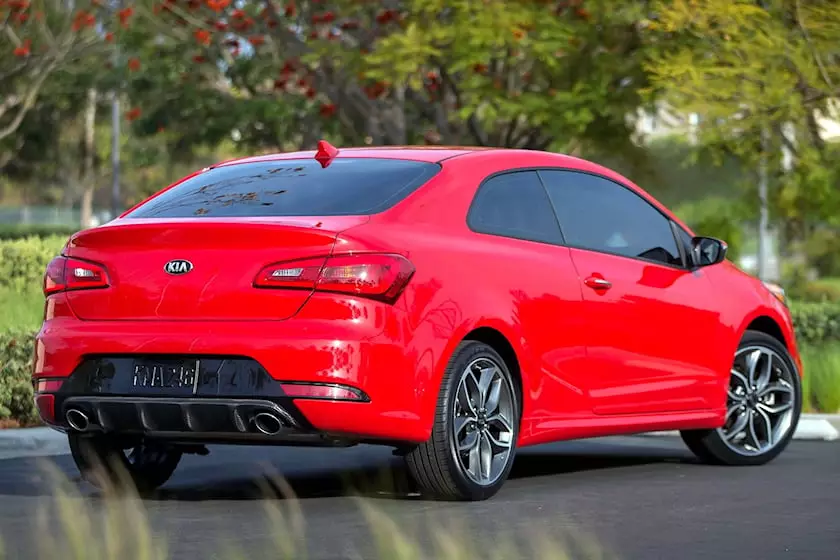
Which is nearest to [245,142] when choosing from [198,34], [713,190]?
[198,34]

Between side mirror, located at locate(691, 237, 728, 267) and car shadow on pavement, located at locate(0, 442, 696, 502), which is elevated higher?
side mirror, located at locate(691, 237, 728, 267)

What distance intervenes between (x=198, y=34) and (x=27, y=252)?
8411 mm

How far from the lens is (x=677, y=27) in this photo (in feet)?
65.6

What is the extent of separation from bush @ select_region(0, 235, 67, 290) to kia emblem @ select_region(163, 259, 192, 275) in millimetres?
10275

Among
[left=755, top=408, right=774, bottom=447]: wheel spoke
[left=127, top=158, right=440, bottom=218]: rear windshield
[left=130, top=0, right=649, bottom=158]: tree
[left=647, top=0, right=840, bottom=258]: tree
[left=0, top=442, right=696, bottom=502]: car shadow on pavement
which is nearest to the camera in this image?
[left=127, top=158, right=440, bottom=218]: rear windshield

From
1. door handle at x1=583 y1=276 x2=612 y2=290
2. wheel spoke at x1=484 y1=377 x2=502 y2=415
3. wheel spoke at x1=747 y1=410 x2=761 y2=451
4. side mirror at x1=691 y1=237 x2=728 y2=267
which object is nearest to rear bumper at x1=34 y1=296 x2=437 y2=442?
wheel spoke at x1=484 y1=377 x2=502 y2=415

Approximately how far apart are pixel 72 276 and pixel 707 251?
3.66m

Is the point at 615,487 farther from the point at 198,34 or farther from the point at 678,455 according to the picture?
the point at 198,34

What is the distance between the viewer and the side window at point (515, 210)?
29.9 ft

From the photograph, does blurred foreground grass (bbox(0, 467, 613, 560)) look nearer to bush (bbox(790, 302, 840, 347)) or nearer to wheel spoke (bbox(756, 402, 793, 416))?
wheel spoke (bbox(756, 402, 793, 416))

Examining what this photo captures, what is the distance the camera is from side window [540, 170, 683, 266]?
9.81 m

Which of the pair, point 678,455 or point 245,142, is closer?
point 678,455

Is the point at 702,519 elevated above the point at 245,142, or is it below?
above

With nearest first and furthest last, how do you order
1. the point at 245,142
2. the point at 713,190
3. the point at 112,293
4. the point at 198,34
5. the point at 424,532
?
the point at 424,532 < the point at 112,293 < the point at 198,34 < the point at 245,142 < the point at 713,190
